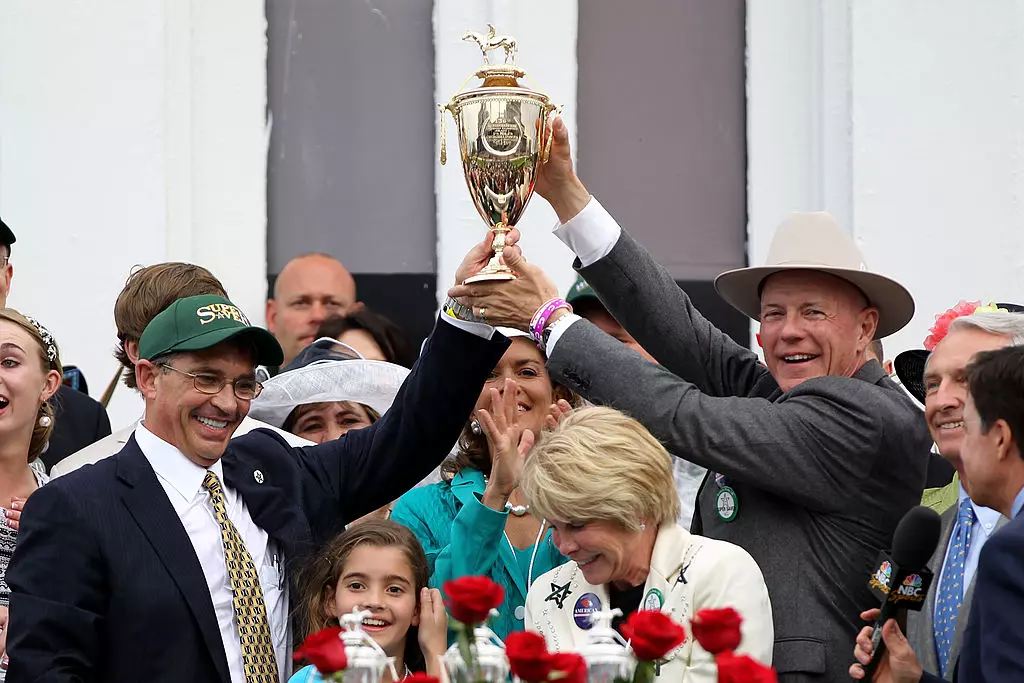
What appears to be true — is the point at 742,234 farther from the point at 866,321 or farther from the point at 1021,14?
the point at 866,321

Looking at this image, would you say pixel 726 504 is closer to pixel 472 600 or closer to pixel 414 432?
pixel 414 432

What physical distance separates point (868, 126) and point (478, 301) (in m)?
3.07

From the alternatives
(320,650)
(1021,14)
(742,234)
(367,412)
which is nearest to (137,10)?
(367,412)

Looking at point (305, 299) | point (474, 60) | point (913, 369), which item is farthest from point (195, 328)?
point (474, 60)

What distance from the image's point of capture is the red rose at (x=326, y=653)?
2477mm

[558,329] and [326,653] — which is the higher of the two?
[558,329]

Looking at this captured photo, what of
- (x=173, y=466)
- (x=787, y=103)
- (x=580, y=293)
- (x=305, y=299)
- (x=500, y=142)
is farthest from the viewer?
(x=787, y=103)

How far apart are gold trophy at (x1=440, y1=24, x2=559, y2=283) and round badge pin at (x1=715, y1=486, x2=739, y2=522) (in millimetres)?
793

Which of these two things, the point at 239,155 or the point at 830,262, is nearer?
the point at 830,262

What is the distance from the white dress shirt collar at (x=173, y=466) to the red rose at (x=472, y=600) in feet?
5.78

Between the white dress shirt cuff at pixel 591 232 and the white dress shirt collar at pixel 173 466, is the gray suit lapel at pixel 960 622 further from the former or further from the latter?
the white dress shirt collar at pixel 173 466

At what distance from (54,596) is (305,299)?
2.98m

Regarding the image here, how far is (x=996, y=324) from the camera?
418 cm

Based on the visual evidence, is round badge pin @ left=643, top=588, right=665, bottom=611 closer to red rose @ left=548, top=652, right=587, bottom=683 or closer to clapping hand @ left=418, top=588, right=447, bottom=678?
clapping hand @ left=418, top=588, right=447, bottom=678
